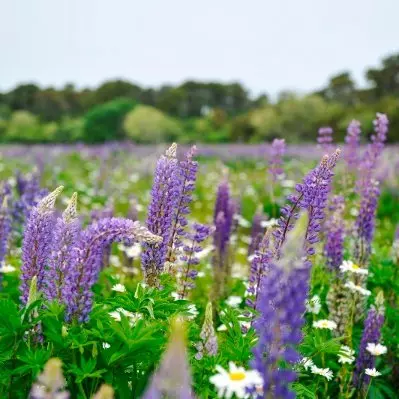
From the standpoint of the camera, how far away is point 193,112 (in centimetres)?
5775

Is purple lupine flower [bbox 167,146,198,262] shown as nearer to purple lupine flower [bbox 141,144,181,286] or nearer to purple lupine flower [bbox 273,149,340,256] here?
purple lupine flower [bbox 141,144,181,286]

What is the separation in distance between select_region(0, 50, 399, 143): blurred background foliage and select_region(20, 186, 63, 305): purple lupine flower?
25.9m

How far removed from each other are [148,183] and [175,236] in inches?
383

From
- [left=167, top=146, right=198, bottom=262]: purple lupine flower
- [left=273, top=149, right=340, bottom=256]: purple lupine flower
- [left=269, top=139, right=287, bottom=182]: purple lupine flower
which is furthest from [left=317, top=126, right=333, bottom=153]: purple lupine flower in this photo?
[left=273, top=149, right=340, bottom=256]: purple lupine flower

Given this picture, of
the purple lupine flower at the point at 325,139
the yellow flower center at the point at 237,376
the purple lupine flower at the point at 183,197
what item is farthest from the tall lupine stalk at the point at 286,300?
the purple lupine flower at the point at 325,139

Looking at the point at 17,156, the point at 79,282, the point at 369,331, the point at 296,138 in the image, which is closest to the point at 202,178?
the point at 17,156

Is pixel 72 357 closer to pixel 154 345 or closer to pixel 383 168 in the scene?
pixel 154 345

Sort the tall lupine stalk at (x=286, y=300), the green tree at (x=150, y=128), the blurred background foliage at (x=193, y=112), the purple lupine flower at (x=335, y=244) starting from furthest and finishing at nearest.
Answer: the green tree at (x=150, y=128)
the blurred background foliage at (x=193, y=112)
the purple lupine flower at (x=335, y=244)
the tall lupine stalk at (x=286, y=300)

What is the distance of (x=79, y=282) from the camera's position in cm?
203

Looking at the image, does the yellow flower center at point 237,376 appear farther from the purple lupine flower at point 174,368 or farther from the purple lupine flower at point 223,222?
the purple lupine flower at point 223,222

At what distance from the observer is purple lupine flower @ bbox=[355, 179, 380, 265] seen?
3936mm

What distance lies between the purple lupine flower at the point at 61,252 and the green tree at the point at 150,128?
114ft

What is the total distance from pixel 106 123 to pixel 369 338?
42773 millimetres

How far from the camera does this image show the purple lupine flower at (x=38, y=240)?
219cm
